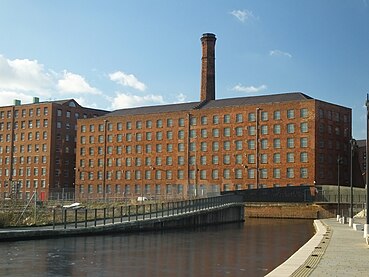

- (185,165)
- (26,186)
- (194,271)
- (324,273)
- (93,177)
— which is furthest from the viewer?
(26,186)

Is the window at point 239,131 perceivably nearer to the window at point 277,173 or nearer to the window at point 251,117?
the window at point 251,117

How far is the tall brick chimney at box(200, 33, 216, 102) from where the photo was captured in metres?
103

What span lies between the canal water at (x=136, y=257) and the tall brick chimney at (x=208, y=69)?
72021 mm

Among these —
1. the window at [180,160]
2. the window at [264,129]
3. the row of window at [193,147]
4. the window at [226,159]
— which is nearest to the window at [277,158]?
the row of window at [193,147]

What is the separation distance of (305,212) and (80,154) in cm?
5177

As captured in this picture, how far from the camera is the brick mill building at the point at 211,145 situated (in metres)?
85.2

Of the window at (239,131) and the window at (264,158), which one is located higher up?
the window at (239,131)

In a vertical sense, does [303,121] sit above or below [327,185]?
above

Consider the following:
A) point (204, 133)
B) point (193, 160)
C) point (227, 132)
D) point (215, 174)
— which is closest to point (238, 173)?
point (215, 174)

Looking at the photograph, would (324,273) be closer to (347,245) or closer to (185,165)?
(347,245)

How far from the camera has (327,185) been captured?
8175cm

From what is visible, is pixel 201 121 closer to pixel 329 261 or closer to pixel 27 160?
pixel 27 160

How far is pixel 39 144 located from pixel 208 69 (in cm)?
3911

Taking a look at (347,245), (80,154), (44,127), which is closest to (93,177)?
(80,154)
